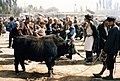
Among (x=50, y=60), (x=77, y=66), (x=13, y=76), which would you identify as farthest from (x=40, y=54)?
(x=77, y=66)

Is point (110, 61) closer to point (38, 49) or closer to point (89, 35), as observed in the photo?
point (38, 49)

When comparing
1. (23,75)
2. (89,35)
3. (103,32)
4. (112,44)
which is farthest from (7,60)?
(112,44)

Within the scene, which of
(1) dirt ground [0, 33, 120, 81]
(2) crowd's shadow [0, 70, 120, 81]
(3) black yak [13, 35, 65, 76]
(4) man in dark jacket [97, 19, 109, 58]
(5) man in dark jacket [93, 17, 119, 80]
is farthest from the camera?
(4) man in dark jacket [97, 19, 109, 58]

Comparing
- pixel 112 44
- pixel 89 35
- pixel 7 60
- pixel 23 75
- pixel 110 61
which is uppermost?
pixel 112 44

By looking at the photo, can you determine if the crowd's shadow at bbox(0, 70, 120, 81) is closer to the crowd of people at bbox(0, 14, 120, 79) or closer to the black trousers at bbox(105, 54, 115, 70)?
the crowd of people at bbox(0, 14, 120, 79)

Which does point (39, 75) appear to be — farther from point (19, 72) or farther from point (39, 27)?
point (39, 27)

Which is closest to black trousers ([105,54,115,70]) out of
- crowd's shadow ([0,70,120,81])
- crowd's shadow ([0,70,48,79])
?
crowd's shadow ([0,70,120,81])

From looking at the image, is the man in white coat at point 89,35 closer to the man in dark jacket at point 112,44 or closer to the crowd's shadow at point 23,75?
the man in dark jacket at point 112,44

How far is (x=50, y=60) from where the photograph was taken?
435 inches

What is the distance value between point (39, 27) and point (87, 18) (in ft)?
8.44

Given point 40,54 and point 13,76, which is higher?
point 40,54

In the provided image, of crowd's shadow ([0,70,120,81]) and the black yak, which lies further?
the black yak

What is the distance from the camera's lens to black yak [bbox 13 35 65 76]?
36.3 ft

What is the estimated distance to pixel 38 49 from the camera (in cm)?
1111
